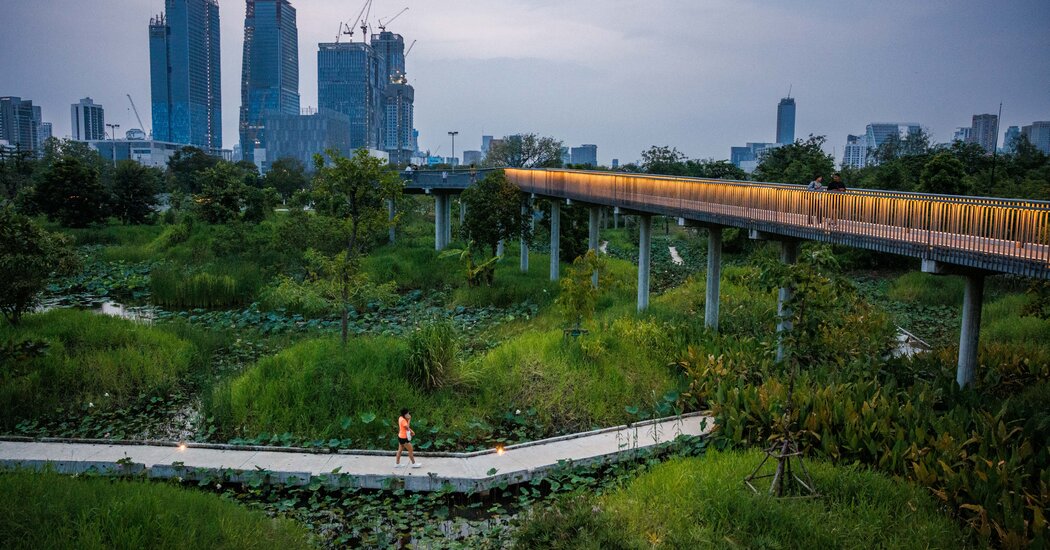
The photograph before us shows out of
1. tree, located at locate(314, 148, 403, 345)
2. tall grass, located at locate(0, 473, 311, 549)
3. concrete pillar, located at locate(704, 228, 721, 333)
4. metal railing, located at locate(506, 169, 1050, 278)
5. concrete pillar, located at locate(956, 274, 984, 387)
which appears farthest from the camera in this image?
concrete pillar, located at locate(704, 228, 721, 333)

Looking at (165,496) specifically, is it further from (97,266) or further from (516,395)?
(97,266)

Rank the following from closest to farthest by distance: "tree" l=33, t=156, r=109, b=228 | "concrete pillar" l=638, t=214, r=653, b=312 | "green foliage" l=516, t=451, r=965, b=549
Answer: "green foliage" l=516, t=451, r=965, b=549
"concrete pillar" l=638, t=214, r=653, b=312
"tree" l=33, t=156, r=109, b=228

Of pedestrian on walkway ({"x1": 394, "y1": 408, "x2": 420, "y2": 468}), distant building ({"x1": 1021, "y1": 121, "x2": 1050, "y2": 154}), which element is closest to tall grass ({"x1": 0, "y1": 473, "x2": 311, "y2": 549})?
pedestrian on walkway ({"x1": 394, "y1": 408, "x2": 420, "y2": 468})

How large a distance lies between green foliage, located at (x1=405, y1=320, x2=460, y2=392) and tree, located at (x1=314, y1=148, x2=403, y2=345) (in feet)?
11.5

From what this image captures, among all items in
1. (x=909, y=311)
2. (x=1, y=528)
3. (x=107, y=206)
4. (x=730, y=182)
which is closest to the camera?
(x=1, y=528)

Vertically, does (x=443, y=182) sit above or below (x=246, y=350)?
above

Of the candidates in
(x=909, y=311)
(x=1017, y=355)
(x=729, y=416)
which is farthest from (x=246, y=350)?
(x=909, y=311)

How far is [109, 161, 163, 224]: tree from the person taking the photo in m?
53.9

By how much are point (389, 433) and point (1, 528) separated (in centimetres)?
729

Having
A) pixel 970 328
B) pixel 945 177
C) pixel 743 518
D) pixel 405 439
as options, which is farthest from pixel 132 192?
pixel 970 328

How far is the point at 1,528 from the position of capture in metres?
9.31

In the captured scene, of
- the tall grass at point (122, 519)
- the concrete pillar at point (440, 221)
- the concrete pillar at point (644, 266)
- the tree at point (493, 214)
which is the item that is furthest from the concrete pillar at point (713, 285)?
the concrete pillar at point (440, 221)

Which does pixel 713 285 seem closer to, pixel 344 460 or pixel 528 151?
pixel 344 460

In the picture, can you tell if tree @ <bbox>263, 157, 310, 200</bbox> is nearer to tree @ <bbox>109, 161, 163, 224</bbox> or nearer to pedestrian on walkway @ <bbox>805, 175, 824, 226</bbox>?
tree @ <bbox>109, 161, 163, 224</bbox>
